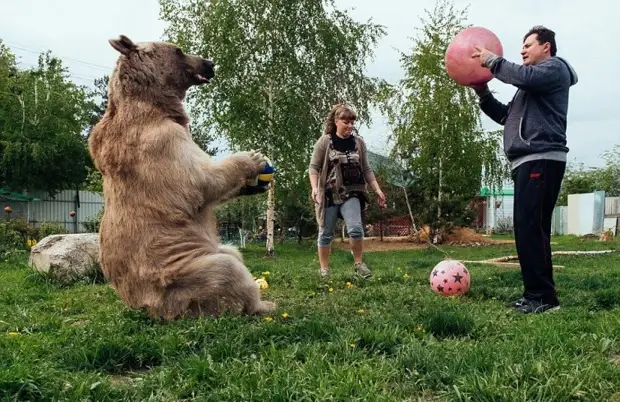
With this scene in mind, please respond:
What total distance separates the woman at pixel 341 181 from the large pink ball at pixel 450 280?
1706 mm

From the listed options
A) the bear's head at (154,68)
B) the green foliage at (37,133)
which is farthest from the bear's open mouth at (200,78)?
the green foliage at (37,133)

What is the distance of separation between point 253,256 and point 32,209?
1345 centimetres

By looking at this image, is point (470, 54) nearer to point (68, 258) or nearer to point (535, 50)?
point (535, 50)

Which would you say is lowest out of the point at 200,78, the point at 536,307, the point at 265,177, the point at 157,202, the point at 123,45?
the point at 536,307

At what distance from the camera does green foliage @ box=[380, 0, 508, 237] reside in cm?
2341

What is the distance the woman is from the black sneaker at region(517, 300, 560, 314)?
9.10 feet

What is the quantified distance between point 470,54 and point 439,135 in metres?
18.2

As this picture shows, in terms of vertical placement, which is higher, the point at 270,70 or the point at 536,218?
the point at 270,70

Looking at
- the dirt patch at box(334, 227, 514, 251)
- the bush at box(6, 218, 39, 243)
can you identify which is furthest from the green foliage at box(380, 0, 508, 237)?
the bush at box(6, 218, 39, 243)

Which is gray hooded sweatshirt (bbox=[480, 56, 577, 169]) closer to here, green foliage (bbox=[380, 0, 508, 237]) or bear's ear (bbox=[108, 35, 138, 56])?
bear's ear (bbox=[108, 35, 138, 56])

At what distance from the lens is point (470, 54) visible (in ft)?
18.7

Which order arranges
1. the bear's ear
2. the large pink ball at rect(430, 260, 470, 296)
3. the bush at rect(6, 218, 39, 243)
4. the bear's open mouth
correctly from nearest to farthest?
the bear's ear → the bear's open mouth → the large pink ball at rect(430, 260, 470, 296) → the bush at rect(6, 218, 39, 243)

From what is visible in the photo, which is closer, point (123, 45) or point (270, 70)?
point (123, 45)

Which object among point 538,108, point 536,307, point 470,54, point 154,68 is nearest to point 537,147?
point 538,108
